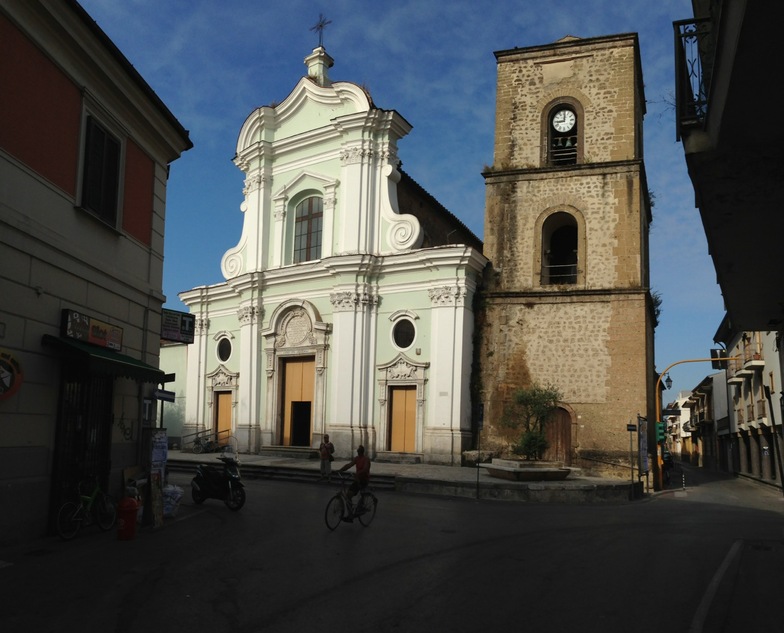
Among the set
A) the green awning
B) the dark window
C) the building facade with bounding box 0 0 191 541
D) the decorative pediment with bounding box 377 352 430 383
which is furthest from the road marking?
the decorative pediment with bounding box 377 352 430 383

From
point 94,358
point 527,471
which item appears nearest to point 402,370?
point 527,471

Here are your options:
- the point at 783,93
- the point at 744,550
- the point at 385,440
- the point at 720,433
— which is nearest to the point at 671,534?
the point at 744,550

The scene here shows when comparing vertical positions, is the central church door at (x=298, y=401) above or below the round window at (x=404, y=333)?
below

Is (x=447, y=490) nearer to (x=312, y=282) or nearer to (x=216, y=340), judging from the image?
(x=312, y=282)

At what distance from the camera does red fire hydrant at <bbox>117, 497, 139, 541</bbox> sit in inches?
429

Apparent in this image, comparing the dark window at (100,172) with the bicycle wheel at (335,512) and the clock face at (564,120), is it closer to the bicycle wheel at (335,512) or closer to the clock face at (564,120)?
the bicycle wheel at (335,512)

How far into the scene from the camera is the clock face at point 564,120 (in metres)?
28.4

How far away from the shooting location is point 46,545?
10.1 meters

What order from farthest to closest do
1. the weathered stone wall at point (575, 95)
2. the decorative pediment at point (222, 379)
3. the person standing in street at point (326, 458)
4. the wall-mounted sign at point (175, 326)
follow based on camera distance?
1. the decorative pediment at point (222, 379)
2. the weathered stone wall at point (575, 95)
3. the person standing in street at point (326, 458)
4. the wall-mounted sign at point (175, 326)

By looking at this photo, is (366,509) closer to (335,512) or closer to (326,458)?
(335,512)

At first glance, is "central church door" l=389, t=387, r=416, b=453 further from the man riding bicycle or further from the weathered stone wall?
the man riding bicycle

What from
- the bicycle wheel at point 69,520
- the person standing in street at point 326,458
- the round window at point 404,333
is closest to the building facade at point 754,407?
the round window at point 404,333

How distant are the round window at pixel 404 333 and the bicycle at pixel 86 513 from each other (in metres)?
17.9

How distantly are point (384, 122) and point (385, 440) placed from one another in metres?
12.8
